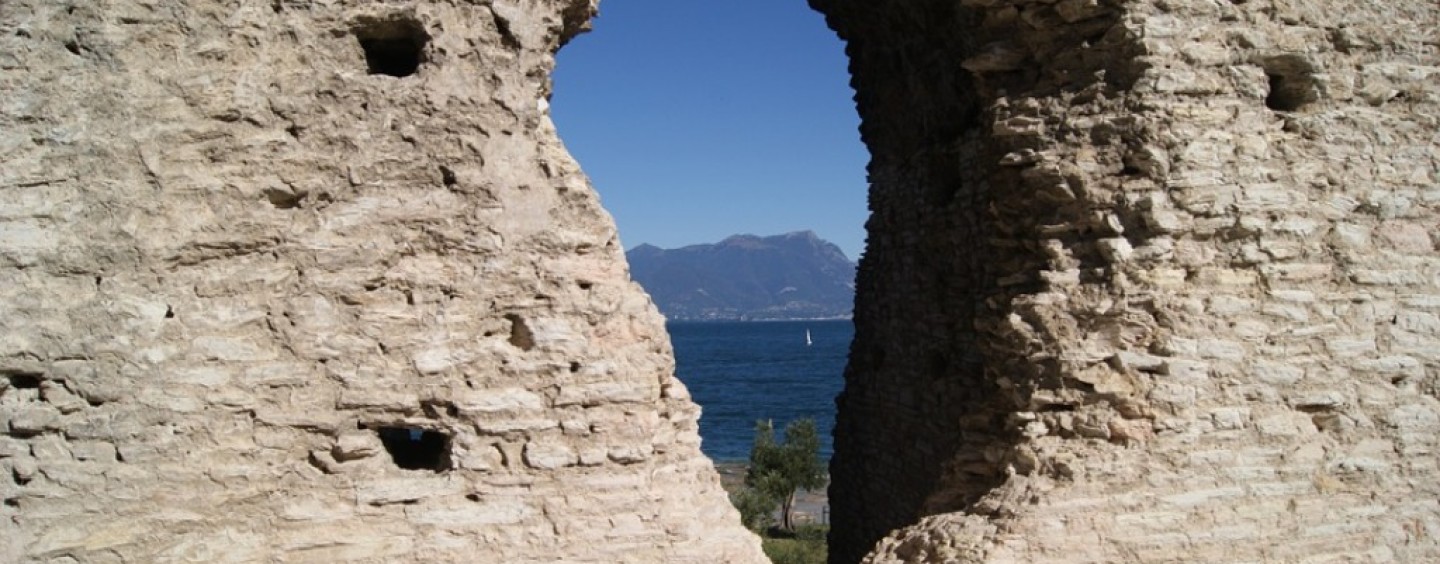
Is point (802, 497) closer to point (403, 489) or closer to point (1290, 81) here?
point (1290, 81)

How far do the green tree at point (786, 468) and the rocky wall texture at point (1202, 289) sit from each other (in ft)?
49.4

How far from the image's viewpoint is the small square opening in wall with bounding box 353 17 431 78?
475 cm

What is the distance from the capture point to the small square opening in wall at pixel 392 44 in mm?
4746

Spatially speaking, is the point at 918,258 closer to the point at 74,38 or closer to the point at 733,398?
the point at 74,38

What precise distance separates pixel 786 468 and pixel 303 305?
681 inches

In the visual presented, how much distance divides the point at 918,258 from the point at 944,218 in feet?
1.93

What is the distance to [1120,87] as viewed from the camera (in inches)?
224

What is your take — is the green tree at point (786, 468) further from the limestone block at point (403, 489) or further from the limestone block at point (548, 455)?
the limestone block at point (403, 489)

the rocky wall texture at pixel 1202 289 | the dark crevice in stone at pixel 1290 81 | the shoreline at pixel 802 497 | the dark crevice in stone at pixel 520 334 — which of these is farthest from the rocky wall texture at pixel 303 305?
the shoreline at pixel 802 497

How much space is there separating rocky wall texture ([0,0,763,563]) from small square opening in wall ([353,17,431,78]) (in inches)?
0.7

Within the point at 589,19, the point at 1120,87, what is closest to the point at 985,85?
the point at 1120,87

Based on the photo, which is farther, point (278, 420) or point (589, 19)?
point (589, 19)

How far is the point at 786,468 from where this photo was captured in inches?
832

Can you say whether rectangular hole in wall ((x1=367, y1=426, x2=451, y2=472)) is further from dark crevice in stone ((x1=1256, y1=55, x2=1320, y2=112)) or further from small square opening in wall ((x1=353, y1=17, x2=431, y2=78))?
dark crevice in stone ((x1=1256, y1=55, x2=1320, y2=112))
